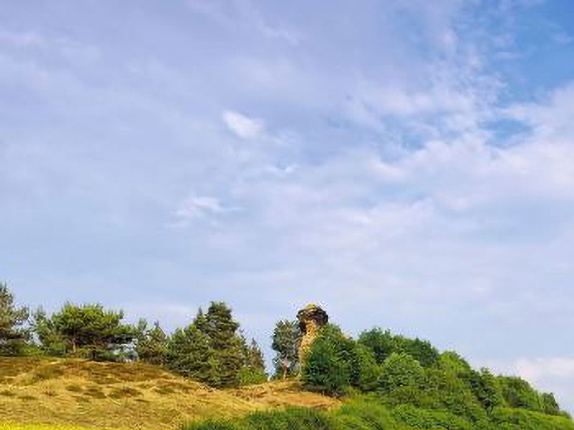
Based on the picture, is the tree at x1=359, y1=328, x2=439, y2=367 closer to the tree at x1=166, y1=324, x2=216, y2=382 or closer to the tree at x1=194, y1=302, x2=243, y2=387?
the tree at x1=194, y1=302, x2=243, y2=387

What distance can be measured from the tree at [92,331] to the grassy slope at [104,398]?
1365cm

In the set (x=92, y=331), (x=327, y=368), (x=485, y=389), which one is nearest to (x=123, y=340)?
(x=92, y=331)

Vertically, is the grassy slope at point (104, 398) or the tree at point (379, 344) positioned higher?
the tree at point (379, 344)

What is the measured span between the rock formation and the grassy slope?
71.9ft

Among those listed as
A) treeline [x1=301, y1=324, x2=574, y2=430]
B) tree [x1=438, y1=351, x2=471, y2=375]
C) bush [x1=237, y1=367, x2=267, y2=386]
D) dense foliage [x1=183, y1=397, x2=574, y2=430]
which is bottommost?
dense foliage [x1=183, y1=397, x2=574, y2=430]

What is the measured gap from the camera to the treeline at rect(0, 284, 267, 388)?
263ft

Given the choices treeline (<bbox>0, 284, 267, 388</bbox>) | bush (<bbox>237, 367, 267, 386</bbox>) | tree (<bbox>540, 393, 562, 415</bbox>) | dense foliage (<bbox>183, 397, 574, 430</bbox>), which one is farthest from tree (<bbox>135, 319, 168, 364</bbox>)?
tree (<bbox>540, 393, 562, 415</bbox>)

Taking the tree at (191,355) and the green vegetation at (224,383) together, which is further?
the tree at (191,355)

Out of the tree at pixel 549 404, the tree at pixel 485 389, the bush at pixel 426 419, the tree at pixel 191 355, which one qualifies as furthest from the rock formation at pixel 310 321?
the tree at pixel 549 404

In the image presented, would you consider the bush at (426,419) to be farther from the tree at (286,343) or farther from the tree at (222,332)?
the tree at (286,343)

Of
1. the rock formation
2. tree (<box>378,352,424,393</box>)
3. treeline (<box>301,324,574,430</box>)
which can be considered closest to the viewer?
treeline (<box>301,324,574,430</box>)

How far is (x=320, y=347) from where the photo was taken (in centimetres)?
7969

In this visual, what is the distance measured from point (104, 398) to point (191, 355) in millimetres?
29962

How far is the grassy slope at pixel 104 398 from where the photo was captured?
46.8 m
